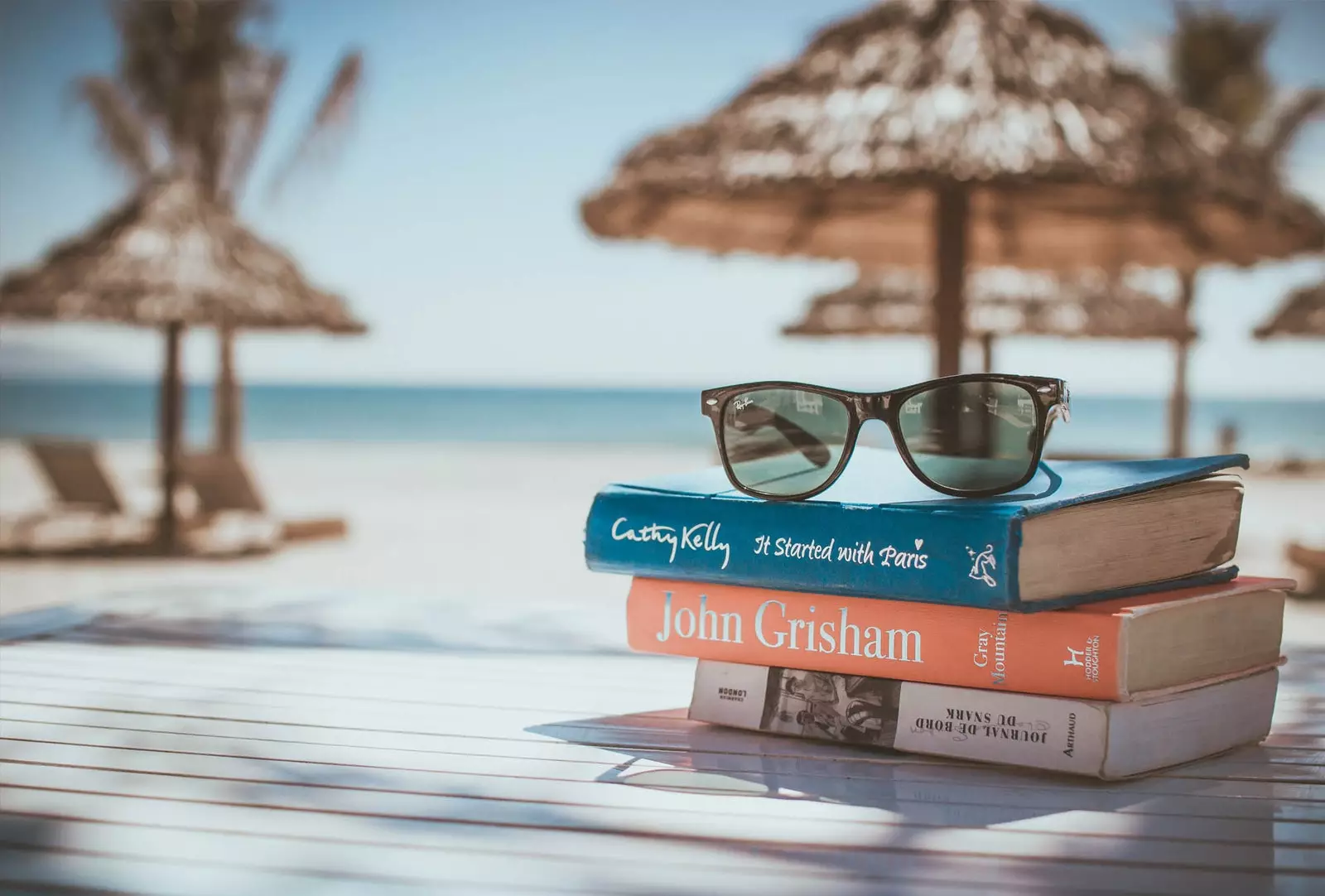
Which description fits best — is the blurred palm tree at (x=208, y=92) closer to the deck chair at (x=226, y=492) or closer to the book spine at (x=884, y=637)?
the deck chair at (x=226, y=492)

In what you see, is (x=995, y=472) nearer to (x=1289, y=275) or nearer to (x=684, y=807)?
(x=684, y=807)

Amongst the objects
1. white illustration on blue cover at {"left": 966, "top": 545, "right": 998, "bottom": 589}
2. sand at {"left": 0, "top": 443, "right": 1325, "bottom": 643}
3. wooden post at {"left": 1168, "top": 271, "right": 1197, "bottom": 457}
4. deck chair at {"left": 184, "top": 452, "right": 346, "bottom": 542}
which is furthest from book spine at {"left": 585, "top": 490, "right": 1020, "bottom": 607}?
wooden post at {"left": 1168, "top": 271, "right": 1197, "bottom": 457}

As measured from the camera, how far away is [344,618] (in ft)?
6.20

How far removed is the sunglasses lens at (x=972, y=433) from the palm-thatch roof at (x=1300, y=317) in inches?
376

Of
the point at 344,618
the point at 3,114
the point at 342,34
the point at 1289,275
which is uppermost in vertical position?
the point at 342,34

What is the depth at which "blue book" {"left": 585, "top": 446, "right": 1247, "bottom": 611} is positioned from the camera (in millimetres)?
976

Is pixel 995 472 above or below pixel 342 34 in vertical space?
below

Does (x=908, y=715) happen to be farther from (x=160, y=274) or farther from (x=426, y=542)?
(x=426, y=542)

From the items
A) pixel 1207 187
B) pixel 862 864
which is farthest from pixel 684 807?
pixel 1207 187

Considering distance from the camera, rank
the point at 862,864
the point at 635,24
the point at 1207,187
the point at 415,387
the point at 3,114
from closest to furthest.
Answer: the point at 862,864 → the point at 1207,187 → the point at 3,114 → the point at 635,24 → the point at 415,387

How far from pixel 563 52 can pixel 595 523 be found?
4789 centimetres

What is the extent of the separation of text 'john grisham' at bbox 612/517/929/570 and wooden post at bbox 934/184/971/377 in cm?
256

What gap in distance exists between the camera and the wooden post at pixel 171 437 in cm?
785

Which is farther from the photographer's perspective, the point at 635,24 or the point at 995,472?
the point at 635,24
